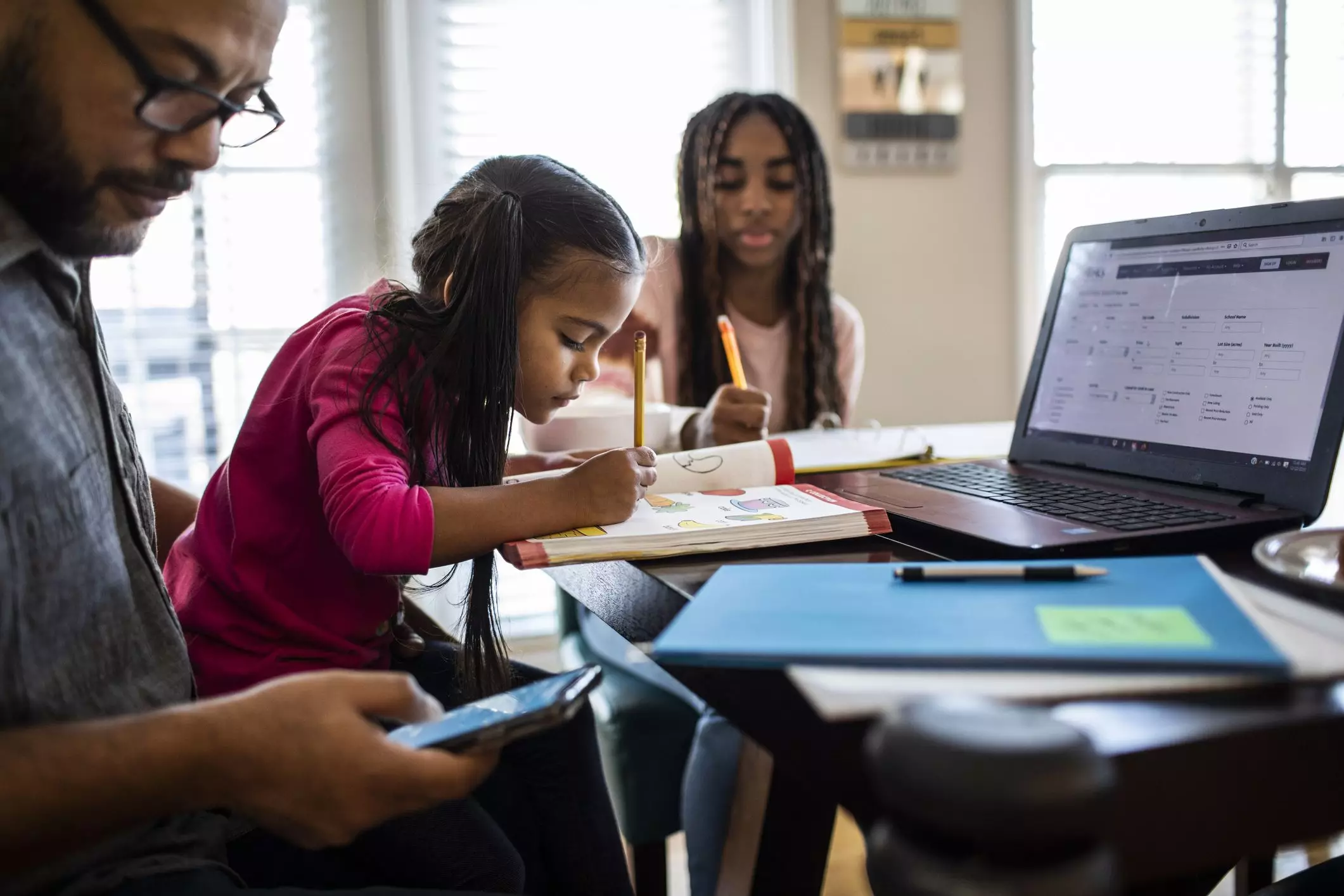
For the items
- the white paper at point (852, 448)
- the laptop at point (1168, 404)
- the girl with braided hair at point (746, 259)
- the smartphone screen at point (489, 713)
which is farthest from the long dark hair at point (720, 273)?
the smartphone screen at point (489, 713)

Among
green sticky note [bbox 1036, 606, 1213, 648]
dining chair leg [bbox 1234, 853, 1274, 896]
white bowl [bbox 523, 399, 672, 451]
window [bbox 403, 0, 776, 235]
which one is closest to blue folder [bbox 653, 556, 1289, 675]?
green sticky note [bbox 1036, 606, 1213, 648]

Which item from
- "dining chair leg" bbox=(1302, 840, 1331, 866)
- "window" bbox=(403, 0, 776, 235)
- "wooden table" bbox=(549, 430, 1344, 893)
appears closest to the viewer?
"wooden table" bbox=(549, 430, 1344, 893)

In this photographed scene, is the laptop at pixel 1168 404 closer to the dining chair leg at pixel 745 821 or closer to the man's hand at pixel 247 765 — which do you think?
the dining chair leg at pixel 745 821

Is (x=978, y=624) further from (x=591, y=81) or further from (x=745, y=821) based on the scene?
(x=591, y=81)

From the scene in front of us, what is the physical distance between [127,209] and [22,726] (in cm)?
34

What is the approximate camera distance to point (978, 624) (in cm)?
50

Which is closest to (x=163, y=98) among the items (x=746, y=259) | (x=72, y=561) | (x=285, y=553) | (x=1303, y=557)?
(x=72, y=561)

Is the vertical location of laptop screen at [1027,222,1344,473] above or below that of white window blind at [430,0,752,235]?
below

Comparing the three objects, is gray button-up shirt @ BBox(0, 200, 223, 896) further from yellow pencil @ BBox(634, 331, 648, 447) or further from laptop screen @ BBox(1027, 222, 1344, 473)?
laptop screen @ BBox(1027, 222, 1344, 473)

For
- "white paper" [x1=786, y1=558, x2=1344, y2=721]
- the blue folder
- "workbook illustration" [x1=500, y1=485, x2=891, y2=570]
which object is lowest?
"workbook illustration" [x1=500, y1=485, x2=891, y2=570]

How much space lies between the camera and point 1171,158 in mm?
2957

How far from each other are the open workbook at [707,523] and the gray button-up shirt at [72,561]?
254 mm

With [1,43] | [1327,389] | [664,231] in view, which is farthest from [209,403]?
[1327,389]

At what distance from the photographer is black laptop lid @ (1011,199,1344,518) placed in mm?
872
